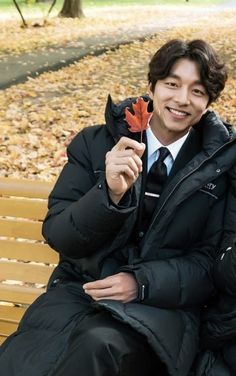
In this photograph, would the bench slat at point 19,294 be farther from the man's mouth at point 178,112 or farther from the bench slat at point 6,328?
the man's mouth at point 178,112

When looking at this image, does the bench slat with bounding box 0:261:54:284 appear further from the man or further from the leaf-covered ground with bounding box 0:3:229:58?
the leaf-covered ground with bounding box 0:3:229:58

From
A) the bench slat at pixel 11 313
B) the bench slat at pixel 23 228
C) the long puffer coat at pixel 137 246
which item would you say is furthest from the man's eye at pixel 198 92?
the bench slat at pixel 11 313

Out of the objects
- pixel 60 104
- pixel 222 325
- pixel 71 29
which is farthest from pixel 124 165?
pixel 71 29

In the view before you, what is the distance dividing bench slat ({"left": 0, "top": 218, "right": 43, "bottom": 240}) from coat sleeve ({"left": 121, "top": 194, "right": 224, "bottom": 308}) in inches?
28.9

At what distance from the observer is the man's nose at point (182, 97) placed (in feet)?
8.60

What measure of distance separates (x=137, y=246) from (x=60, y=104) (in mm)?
6722

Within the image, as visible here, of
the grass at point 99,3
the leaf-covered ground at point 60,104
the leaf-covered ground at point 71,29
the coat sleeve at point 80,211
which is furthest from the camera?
the grass at point 99,3

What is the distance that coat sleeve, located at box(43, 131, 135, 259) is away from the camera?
2418mm

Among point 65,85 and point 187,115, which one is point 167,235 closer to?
point 187,115

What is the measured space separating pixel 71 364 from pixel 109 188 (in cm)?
64

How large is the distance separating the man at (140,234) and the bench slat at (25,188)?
15.0 inches

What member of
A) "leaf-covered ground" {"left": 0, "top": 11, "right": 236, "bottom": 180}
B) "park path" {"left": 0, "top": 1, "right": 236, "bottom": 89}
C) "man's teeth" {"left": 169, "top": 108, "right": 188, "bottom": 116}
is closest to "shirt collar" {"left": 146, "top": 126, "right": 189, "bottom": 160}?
"man's teeth" {"left": 169, "top": 108, "right": 188, "bottom": 116}

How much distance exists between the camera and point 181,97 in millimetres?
2629

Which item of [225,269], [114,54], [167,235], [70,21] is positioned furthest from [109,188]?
[70,21]
